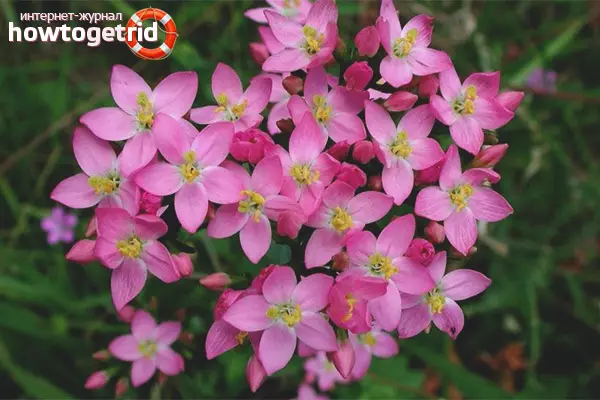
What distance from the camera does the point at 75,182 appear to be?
156 centimetres

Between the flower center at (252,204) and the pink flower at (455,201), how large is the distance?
1.18 feet

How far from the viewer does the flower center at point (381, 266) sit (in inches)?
57.9

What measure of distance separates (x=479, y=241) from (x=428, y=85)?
1042 mm

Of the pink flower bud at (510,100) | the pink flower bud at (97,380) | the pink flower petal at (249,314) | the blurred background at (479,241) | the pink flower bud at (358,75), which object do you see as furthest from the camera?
the blurred background at (479,241)

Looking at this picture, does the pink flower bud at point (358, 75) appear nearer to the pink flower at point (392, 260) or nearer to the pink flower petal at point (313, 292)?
the pink flower at point (392, 260)

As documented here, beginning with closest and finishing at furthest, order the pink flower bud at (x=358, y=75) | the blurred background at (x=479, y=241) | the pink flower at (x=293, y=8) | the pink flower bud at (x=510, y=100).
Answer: the pink flower bud at (x=358, y=75) → the pink flower bud at (x=510, y=100) → the pink flower at (x=293, y=8) → the blurred background at (x=479, y=241)

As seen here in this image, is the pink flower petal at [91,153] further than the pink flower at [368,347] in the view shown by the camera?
No

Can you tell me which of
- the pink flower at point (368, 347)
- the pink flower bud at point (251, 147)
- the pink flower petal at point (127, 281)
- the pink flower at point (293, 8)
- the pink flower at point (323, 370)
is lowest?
the pink flower at point (323, 370)

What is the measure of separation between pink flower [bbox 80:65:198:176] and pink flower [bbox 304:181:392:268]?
39 centimetres

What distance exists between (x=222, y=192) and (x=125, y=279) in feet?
0.96

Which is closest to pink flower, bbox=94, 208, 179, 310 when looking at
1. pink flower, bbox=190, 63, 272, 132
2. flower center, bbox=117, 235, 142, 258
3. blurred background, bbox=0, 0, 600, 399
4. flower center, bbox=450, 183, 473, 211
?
flower center, bbox=117, 235, 142, 258

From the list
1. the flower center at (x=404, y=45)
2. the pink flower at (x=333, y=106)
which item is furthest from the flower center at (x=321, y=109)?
the flower center at (x=404, y=45)

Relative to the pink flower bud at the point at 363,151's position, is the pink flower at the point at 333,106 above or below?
above

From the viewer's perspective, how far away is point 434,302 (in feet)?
5.07
